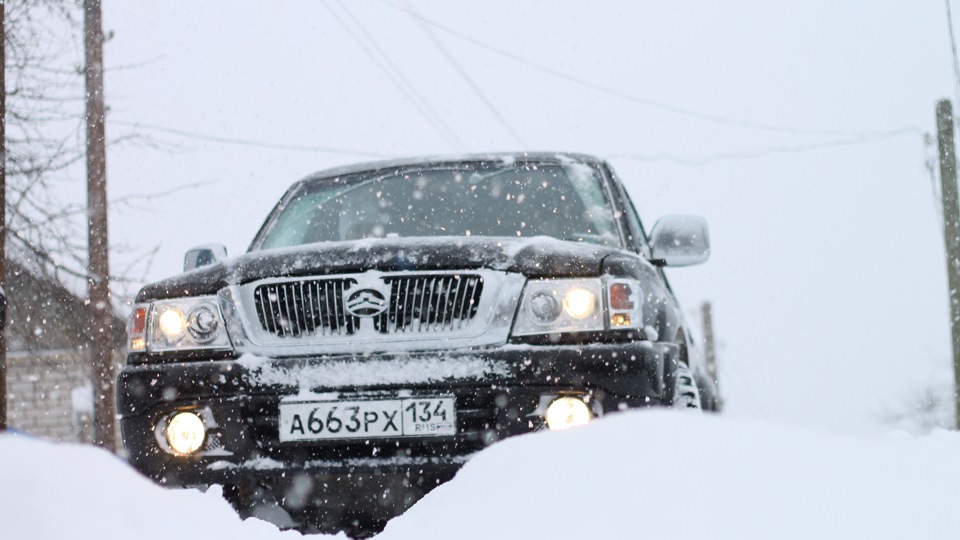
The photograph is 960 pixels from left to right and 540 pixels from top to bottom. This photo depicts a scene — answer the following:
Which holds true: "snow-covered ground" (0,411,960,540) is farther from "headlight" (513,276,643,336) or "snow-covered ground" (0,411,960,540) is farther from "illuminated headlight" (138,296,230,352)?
"illuminated headlight" (138,296,230,352)

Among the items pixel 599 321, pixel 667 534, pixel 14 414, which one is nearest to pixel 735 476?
pixel 667 534

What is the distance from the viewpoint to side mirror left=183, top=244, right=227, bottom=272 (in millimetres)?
4926

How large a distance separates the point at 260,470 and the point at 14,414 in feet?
80.6

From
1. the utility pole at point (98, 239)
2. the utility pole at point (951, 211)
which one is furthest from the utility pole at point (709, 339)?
the utility pole at point (98, 239)

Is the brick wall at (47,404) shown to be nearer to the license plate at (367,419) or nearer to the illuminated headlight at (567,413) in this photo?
the license plate at (367,419)

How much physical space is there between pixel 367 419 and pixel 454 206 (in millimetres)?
A: 1837

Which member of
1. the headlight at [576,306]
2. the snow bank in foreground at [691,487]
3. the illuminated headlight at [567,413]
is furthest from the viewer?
the headlight at [576,306]

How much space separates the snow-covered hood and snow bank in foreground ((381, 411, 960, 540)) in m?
0.76

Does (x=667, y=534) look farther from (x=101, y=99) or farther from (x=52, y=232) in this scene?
(x=52, y=232)

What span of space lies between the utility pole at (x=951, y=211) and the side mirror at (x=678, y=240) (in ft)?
55.5

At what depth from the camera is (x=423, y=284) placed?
3.54 m

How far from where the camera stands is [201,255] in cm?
496

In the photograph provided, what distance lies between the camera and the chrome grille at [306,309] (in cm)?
357

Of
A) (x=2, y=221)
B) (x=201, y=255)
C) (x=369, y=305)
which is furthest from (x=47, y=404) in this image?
(x=369, y=305)
